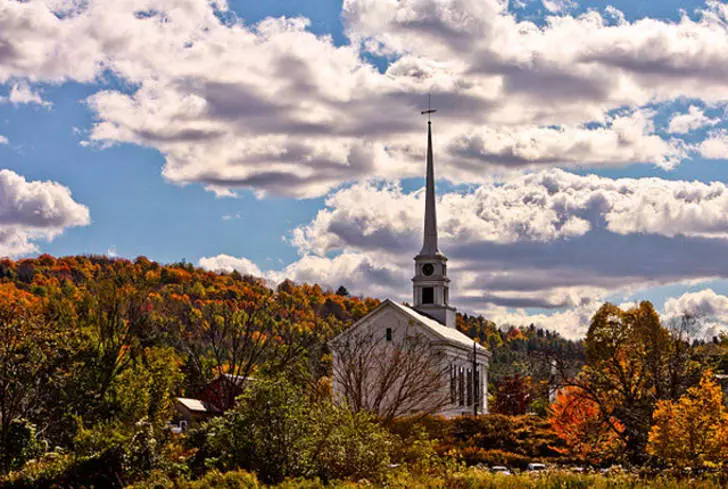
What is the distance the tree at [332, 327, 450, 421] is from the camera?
105 ft

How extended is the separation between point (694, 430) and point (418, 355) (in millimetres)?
20204

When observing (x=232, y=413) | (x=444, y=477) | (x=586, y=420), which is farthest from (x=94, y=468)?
→ (x=586, y=420)

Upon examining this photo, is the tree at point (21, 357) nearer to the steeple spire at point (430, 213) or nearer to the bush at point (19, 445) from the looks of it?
the bush at point (19, 445)

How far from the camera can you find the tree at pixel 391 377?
105ft

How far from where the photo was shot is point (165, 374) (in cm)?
3338

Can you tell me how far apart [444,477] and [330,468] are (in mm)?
2281

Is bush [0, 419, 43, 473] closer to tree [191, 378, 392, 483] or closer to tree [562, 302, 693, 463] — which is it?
tree [191, 378, 392, 483]

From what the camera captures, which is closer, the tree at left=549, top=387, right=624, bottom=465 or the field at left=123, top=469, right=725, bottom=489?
the field at left=123, top=469, right=725, bottom=489

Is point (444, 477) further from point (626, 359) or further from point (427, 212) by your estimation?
point (427, 212)

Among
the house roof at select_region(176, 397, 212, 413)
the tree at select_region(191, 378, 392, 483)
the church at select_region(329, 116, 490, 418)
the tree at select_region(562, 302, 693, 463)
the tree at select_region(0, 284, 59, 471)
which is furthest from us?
the house roof at select_region(176, 397, 212, 413)

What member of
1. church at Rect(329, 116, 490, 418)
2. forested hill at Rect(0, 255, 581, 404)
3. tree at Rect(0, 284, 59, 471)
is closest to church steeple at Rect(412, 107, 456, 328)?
church at Rect(329, 116, 490, 418)

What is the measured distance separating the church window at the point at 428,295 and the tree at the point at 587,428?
94.2 feet

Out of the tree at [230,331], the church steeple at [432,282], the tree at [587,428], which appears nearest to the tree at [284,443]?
the tree at [587,428]

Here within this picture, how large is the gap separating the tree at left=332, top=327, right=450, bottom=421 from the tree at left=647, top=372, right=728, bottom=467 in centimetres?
887
